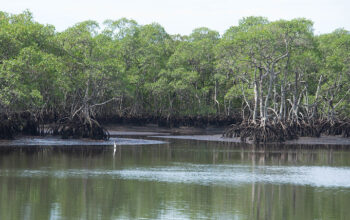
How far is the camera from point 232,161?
102 ft

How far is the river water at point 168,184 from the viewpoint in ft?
52.6

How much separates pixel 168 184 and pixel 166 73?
50.2 meters

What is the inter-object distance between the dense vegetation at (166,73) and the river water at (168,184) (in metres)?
5.50

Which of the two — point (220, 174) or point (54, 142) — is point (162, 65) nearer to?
point (54, 142)

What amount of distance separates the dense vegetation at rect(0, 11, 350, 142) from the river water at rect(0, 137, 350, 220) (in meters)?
5.50

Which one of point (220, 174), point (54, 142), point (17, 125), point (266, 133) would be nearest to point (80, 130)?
point (54, 142)

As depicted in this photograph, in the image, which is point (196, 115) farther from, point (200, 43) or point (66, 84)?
point (66, 84)

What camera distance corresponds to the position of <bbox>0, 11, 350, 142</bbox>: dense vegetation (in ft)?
133

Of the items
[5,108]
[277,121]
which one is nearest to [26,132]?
[5,108]

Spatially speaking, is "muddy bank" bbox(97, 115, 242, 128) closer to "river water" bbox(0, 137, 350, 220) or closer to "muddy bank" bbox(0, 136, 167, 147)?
"muddy bank" bbox(0, 136, 167, 147)

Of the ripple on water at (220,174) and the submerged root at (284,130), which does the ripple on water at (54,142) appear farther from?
the ripple on water at (220,174)

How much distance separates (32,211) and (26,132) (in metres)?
26.4

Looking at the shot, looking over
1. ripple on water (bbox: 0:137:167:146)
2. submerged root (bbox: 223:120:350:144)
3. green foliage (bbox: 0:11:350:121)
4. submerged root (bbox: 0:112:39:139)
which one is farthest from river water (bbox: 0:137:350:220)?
submerged root (bbox: 223:120:350:144)

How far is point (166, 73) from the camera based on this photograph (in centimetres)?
7112
